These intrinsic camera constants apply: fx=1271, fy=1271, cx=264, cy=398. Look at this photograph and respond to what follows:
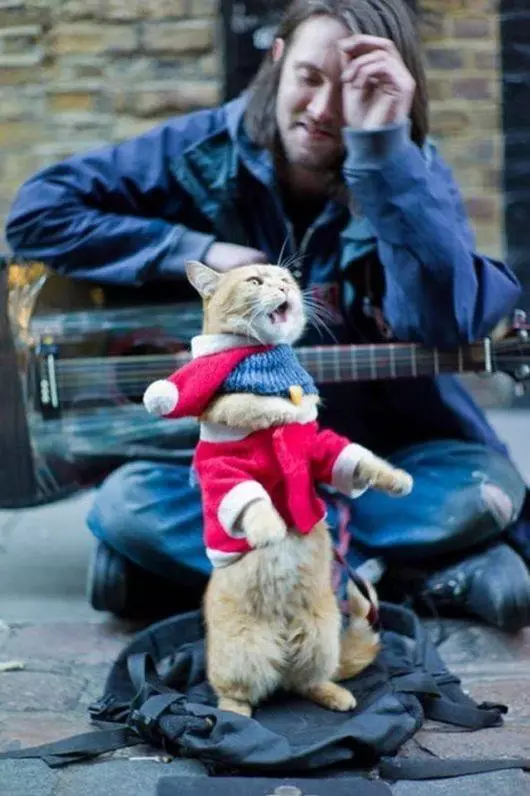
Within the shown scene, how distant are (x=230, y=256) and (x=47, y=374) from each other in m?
0.47

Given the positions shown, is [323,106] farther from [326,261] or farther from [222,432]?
[222,432]

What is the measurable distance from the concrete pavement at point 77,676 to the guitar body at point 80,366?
0.92ft

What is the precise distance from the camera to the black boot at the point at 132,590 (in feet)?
8.25

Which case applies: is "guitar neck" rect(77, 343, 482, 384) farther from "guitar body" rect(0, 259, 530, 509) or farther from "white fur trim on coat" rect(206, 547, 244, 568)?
"white fur trim on coat" rect(206, 547, 244, 568)

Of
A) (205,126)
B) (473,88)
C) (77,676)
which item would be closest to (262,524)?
(77,676)

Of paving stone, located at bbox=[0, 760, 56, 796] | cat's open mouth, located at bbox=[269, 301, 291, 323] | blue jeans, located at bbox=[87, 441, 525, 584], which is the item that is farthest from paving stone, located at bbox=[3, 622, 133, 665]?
cat's open mouth, located at bbox=[269, 301, 291, 323]

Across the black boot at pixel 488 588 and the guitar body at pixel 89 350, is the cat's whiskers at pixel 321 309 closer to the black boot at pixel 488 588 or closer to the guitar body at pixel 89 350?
the guitar body at pixel 89 350

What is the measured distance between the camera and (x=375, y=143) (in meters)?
2.17

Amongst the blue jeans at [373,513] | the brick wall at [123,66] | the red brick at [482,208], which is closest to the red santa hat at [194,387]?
the blue jeans at [373,513]

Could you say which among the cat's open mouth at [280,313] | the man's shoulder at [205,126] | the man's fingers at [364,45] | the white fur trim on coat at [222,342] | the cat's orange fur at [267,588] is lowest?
the cat's orange fur at [267,588]

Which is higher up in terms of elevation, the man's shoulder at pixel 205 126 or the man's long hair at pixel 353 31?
the man's long hair at pixel 353 31

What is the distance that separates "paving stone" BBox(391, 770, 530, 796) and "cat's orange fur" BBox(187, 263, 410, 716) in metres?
0.19

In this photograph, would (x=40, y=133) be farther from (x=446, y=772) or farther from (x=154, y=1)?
(x=446, y=772)

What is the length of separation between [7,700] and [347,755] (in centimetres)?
65
